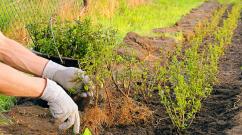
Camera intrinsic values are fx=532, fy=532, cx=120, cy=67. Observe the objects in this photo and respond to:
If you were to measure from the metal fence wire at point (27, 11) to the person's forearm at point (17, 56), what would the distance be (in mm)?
3104

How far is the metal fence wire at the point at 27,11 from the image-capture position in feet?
22.9

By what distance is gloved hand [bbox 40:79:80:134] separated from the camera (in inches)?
115

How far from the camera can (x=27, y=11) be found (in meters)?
7.40

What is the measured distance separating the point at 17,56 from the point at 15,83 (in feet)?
2.02

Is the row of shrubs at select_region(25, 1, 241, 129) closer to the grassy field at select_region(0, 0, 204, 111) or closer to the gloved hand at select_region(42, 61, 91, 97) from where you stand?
the gloved hand at select_region(42, 61, 91, 97)

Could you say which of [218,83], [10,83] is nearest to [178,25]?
[218,83]

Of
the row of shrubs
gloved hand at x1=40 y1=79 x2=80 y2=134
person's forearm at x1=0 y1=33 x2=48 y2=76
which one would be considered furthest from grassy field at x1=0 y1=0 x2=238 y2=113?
gloved hand at x1=40 y1=79 x2=80 y2=134

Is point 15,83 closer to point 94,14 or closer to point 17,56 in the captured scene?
point 17,56

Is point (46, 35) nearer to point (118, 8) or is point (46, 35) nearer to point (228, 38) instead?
point (228, 38)

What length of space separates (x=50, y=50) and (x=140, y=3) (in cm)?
885

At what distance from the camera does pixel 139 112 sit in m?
3.99

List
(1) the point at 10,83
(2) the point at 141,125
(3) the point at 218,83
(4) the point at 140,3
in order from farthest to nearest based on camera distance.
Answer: (4) the point at 140,3 → (3) the point at 218,83 → (2) the point at 141,125 → (1) the point at 10,83

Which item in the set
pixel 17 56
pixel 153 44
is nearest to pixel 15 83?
pixel 17 56

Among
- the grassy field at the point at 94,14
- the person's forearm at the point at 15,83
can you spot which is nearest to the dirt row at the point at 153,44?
the grassy field at the point at 94,14
